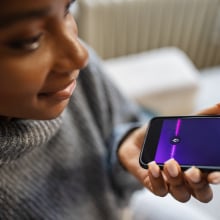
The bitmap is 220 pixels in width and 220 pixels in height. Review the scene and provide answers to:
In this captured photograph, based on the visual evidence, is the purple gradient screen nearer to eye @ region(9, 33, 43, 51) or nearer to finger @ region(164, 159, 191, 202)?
finger @ region(164, 159, 191, 202)

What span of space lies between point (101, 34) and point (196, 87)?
0.42 metres

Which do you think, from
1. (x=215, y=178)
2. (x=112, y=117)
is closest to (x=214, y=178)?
(x=215, y=178)

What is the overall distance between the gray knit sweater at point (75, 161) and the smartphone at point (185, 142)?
0.45 feet

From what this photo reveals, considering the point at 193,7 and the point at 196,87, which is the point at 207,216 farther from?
the point at 193,7

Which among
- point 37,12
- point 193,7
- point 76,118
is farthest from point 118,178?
point 193,7

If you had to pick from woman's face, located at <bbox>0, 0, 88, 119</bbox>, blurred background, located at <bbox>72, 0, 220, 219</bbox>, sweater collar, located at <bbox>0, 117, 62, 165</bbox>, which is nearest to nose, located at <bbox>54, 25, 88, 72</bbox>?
woman's face, located at <bbox>0, 0, 88, 119</bbox>

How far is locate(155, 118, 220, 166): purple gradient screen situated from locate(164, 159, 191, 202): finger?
0.08 feet

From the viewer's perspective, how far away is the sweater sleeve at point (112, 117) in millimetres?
646

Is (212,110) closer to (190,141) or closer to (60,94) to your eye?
(190,141)

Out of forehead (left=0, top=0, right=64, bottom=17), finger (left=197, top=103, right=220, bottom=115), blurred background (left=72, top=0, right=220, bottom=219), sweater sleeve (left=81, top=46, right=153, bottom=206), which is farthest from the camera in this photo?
blurred background (left=72, top=0, right=220, bottom=219)

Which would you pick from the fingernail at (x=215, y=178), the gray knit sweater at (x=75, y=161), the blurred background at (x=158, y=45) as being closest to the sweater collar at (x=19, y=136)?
the gray knit sweater at (x=75, y=161)

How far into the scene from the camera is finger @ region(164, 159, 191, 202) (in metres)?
Answer: 0.38

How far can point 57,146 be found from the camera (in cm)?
60

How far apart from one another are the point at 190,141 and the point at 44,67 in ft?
0.62
